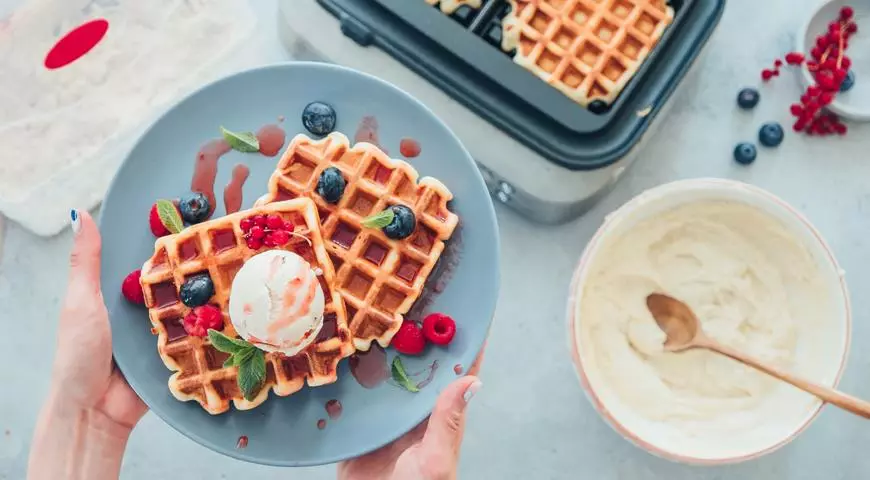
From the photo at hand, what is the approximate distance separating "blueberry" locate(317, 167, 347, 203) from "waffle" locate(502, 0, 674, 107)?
18.8 inches

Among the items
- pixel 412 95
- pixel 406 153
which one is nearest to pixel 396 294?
pixel 406 153

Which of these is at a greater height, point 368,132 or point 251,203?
point 368,132

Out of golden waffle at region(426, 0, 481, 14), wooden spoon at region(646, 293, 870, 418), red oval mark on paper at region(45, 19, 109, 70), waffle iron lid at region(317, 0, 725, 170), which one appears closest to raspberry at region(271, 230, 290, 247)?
waffle iron lid at region(317, 0, 725, 170)

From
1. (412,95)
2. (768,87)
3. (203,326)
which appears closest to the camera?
(203,326)

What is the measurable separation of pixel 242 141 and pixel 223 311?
1.22ft

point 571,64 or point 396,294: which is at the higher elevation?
point 571,64

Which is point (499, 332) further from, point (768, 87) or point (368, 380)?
point (768, 87)

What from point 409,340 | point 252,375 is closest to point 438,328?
point 409,340

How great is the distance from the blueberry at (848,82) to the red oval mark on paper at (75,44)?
6.52ft

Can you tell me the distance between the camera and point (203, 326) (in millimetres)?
1648

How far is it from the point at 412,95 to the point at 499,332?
2.18 ft

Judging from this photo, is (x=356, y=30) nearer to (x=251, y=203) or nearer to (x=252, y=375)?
(x=251, y=203)

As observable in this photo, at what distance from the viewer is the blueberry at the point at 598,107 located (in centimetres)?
180

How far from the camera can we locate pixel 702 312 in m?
2.01
